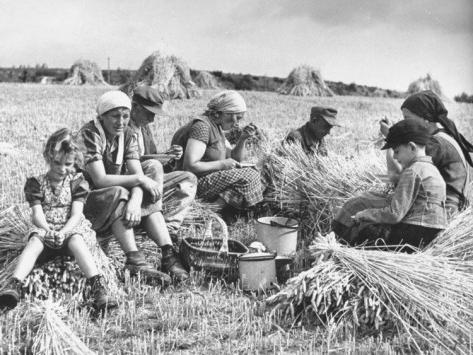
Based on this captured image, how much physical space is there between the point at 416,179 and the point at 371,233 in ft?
1.49

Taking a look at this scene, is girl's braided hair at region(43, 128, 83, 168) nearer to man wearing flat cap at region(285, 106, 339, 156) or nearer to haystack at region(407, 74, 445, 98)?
man wearing flat cap at region(285, 106, 339, 156)

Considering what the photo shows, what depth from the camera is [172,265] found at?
3.87 m

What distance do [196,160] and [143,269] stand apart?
48.7 inches

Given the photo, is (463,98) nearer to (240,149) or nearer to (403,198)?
(240,149)

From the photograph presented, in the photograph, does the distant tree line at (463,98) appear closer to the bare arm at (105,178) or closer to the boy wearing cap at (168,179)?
the boy wearing cap at (168,179)

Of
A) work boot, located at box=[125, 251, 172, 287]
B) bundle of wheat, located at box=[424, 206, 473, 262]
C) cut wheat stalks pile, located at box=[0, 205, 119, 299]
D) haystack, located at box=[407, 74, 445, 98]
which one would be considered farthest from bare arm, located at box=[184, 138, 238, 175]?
haystack, located at box=[407, 74, 445, 98]

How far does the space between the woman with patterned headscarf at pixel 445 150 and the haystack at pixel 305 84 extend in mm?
14854

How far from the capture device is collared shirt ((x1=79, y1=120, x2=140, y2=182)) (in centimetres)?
391

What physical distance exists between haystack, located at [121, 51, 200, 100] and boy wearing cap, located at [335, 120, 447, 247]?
36.6ft

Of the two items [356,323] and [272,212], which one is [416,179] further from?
[272,212]

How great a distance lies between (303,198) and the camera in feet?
16.0

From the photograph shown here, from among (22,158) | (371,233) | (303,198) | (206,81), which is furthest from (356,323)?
(206,81)

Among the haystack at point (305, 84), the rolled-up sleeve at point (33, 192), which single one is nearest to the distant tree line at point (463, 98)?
the haystack at point (305, 84)

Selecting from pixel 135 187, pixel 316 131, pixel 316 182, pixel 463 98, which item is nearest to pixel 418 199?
pixel 316 182
